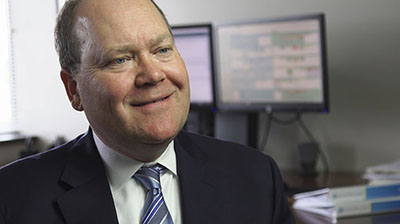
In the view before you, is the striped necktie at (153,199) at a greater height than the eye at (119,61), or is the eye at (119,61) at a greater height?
the eye at (119,61)

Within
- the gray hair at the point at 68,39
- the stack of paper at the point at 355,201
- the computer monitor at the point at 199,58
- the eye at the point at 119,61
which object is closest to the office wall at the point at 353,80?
the computer monitor at the point at 199,58

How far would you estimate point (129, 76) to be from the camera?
1023 millimetres

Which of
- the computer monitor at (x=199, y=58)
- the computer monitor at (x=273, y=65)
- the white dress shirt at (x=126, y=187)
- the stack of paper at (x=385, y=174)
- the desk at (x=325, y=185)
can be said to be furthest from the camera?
the computer monitor at (x=199, y=58)

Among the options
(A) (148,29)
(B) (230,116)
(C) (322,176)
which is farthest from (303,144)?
(A) (148,29)

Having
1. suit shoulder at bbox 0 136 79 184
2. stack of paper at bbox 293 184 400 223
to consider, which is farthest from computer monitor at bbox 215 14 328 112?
suit shoulder at bbox 0 136 79 184

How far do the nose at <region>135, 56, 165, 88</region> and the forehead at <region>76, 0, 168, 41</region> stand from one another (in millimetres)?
56

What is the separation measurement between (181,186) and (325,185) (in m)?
1.10

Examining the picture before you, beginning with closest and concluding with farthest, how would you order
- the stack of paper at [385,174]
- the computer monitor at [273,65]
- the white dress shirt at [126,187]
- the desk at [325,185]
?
the white dress shirt at [126,187]
the desk at [325,185]
the stack of paper at [385,174]
the computer monitor at [273,65]

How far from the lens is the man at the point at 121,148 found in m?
1.03

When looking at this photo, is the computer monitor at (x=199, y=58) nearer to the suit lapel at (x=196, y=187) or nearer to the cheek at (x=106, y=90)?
the suit lapel at (x=196, y=187)

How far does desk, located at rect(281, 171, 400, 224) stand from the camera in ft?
5.87

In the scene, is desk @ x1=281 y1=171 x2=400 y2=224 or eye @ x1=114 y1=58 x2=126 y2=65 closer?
eye @ x1=114 y1=58 x2=126 y2=65

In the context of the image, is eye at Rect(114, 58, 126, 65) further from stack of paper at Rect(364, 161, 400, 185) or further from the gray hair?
stack of paper at Rect(364, 161, 400, 185)

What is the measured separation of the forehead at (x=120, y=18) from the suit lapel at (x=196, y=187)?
30 centimetres
